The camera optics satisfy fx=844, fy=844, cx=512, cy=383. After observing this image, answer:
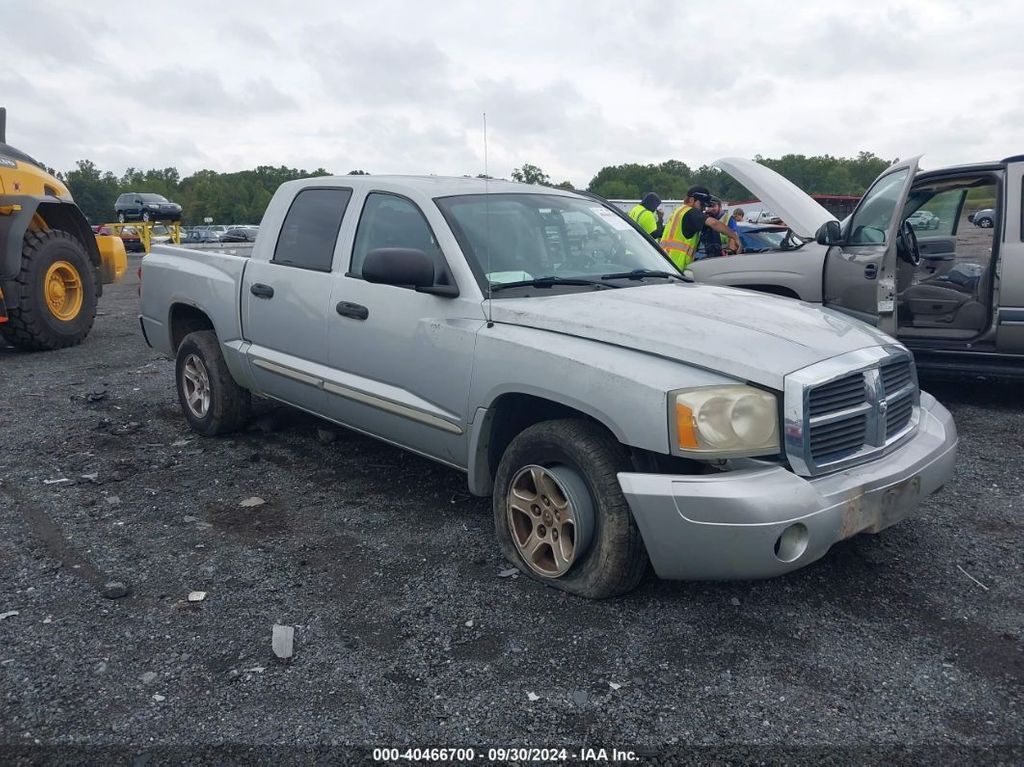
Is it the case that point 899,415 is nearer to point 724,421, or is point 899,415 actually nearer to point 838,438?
point 838,438

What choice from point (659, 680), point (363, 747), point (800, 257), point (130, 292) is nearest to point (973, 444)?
point (800, 257)

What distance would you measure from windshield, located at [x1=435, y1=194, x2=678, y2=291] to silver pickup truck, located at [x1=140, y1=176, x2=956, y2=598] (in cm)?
1

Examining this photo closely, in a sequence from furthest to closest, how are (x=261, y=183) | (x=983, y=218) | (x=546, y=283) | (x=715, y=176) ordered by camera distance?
(x=261, y=183) → (x=715, y=176) → (x=983, y=218) → (x=546, y=283)

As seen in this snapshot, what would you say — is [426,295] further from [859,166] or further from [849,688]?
[859,166]

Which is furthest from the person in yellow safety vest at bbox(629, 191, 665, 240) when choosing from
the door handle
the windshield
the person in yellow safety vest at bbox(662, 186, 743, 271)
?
the door handle

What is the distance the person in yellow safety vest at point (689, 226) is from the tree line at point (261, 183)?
38.5 meters

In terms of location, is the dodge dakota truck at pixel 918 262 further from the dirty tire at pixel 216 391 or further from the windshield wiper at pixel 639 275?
the dirty tire at pixel 216 391

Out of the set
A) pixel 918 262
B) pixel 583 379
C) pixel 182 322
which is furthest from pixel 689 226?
pixel 583 379

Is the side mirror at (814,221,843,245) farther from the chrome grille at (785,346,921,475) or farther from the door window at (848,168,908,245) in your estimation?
the chrome grille at (785,346,921,475)

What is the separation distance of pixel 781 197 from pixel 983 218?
1.63m

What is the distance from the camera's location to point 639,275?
431 cm

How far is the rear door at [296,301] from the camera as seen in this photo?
4656 millimetres

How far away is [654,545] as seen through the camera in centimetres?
307

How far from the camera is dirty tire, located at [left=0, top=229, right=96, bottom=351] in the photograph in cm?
912
